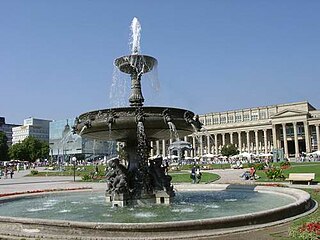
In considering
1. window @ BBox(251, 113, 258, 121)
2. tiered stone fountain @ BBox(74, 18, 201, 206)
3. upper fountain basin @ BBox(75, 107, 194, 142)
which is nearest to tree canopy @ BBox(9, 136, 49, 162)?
window @ BBox(251, 113, 258, 121)

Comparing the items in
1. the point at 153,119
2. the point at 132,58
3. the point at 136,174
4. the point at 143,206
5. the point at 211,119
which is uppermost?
the point at 211,119

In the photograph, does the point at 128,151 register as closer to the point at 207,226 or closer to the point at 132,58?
the point at 132,58

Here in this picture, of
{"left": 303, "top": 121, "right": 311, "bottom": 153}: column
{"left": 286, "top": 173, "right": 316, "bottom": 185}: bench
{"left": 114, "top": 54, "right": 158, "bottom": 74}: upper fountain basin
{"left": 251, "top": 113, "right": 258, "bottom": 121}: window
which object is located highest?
{"left": 251, "top": 113, "right": 258, "bottom": 121}: window

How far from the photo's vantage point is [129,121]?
11883mm

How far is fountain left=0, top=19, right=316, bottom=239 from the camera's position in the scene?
26.4 ft

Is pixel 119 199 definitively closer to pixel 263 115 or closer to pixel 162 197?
pixel 162 197

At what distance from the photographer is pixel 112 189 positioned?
13.3 meters

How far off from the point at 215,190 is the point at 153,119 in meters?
Answer: 8.56

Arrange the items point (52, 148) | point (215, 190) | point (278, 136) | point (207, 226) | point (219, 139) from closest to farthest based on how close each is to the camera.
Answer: point (207, 226)
point (215, 190)
point (52, 148)
point (278, 136)
point (219, 139)

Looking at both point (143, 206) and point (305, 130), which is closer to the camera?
point (143, 206)

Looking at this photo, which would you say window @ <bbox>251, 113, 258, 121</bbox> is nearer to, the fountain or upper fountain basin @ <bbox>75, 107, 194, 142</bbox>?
the fountain

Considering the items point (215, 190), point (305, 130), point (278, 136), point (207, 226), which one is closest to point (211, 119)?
point (278, 136)

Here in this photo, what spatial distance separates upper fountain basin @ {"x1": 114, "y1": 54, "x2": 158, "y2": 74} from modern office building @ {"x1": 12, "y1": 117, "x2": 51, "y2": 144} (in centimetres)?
16819

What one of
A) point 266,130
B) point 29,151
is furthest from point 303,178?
point 29,151
